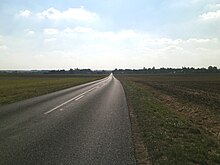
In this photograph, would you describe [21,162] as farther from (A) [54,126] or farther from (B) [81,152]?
(A) [54,126]

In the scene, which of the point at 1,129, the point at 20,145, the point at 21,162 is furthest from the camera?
the point at 1,129

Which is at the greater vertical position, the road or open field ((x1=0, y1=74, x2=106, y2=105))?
the road

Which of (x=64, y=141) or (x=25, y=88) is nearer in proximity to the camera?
(x=64, y=141)

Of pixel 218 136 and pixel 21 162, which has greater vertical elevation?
pixel 21 162

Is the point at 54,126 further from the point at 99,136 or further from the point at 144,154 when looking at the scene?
Result: the point at 144,154

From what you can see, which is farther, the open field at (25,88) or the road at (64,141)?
the open field at (25,88)

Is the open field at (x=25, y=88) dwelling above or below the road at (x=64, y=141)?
below

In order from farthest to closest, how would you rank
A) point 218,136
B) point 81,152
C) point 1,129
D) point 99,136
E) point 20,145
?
point 218,136
point 1,129
point 99,136
point 20,145
point 81,152

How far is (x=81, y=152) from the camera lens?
22.9 ft

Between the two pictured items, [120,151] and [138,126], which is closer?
[120,151]

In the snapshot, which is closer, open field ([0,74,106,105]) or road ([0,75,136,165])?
road ([0,75,136,165])

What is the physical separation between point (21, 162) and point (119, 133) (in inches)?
159

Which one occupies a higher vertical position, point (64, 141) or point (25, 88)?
point (64, 141)

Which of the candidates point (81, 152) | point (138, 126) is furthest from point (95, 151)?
point (138, 126)
